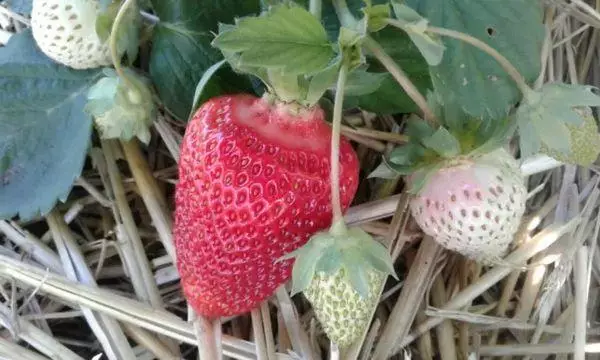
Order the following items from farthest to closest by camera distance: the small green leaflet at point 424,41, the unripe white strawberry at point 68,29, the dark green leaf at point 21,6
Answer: the dark green leaf at point 21,6 < the unripe white strawberry at point 68,29 < the small green leaflet at point 424,41

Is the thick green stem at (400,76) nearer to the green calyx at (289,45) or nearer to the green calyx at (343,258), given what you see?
the green calyx at (289,45)

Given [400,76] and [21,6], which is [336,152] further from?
[21,6]

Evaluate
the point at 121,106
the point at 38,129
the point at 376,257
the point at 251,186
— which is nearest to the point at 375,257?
the point at 376,257

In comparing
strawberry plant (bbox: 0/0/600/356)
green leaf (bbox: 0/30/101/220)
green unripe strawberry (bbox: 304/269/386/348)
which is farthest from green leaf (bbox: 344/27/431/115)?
green leaf (bbox: 0/30/101/220)

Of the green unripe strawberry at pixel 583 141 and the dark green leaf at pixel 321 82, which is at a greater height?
the dark green leaf at pixel 321 82

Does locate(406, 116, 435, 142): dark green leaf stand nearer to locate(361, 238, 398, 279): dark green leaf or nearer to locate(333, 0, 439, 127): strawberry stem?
locate(333, 0, 439, 127): strawberry stem

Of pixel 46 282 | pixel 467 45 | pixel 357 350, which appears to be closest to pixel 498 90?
pixel 467 45

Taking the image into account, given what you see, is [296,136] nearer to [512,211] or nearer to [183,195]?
[183,195]

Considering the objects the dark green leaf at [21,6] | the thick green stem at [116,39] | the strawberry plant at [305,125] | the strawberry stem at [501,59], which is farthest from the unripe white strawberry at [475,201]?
the dark green leaf at [21,6]
